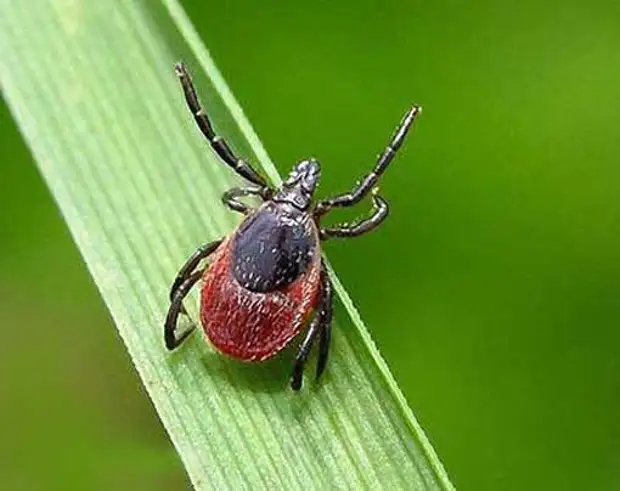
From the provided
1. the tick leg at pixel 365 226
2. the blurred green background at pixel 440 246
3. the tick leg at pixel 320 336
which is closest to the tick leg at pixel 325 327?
the tick leg at pixel 320 336

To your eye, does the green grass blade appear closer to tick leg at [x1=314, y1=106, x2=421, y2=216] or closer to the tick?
the tick

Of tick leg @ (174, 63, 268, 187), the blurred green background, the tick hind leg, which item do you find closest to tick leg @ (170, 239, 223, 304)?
the tick hind leg

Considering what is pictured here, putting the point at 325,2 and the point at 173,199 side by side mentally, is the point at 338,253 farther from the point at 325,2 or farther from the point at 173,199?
the point at 173,199

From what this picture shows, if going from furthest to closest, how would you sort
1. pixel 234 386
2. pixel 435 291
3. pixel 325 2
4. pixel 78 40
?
pixel 325 2 < pixel 435 291 < pixel 78 40 < pixel 234 386

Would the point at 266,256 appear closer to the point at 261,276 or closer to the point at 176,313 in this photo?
the point at 261,276

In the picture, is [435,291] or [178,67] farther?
[435,291]

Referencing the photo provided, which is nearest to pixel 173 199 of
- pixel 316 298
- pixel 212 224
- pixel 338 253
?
pixel 212 224

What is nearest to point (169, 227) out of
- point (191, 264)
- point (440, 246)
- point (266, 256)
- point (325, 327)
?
point (191, 264)

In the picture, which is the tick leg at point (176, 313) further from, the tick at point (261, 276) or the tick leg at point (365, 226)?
the tick leg at point (365, 226)
